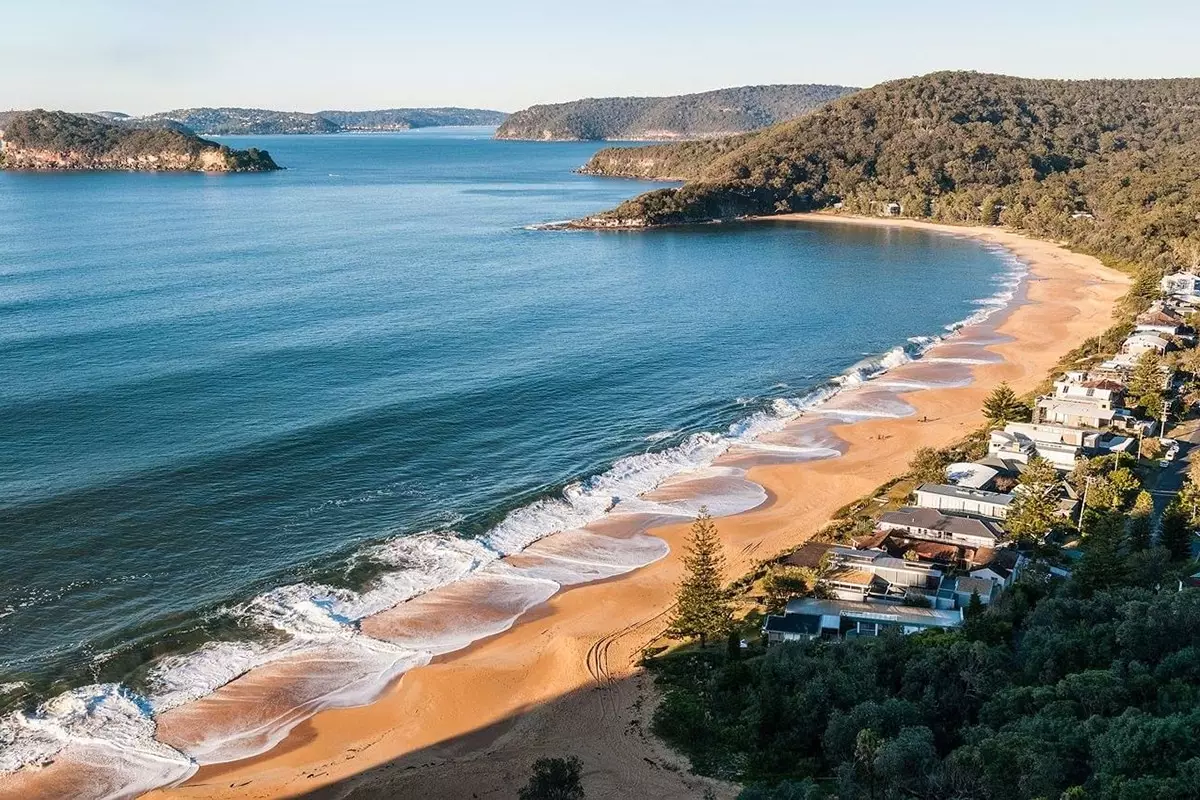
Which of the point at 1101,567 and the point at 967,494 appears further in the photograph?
the point at 967,494

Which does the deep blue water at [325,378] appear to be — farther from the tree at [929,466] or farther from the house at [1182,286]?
the house at [1182,286]

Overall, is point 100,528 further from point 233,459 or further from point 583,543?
point 583,543

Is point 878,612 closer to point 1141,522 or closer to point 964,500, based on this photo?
point 964,500

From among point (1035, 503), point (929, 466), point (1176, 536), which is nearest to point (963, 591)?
point (1035, 503)

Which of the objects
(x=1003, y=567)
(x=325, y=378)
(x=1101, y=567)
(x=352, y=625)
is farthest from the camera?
(x=325, y=378)

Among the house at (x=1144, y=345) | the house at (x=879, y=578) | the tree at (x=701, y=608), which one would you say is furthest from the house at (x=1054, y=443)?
the tree at (x=701, y=608)

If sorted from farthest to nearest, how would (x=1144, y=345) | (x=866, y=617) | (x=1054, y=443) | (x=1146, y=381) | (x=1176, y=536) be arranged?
(x=1144, y=345)
(x=1146, y=381)
(x=1054, y=443)
(x=1176, y=536)
(x=866, y=617)
